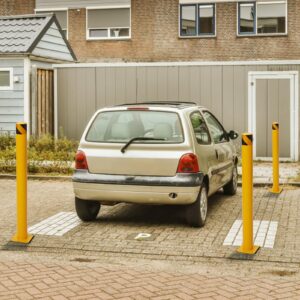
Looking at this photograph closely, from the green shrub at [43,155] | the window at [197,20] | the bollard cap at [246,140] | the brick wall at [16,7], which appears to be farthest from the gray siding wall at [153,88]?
the brick wall at [16,7]

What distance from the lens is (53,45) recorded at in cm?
2000

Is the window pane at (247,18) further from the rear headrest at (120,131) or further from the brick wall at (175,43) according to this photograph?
the rear headrest at (120,131)

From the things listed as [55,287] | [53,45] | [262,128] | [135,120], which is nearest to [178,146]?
[135,120]

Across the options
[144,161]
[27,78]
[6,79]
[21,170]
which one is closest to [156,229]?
[144,161]

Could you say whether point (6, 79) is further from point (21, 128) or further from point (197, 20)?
point (197, 20)

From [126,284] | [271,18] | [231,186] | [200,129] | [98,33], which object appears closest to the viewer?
[126,284]

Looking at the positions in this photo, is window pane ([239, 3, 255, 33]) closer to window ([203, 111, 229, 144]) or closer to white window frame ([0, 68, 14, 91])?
white window frame ([0, 68, 14, 91])

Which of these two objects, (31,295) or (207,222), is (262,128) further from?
(31,295)

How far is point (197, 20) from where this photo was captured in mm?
30281

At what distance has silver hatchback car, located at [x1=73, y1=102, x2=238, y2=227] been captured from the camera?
27.2ft

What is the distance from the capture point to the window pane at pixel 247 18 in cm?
2984

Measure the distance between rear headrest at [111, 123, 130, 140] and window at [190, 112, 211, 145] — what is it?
3.02ft

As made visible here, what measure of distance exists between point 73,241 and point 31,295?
217 cm

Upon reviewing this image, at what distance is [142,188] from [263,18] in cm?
2297
